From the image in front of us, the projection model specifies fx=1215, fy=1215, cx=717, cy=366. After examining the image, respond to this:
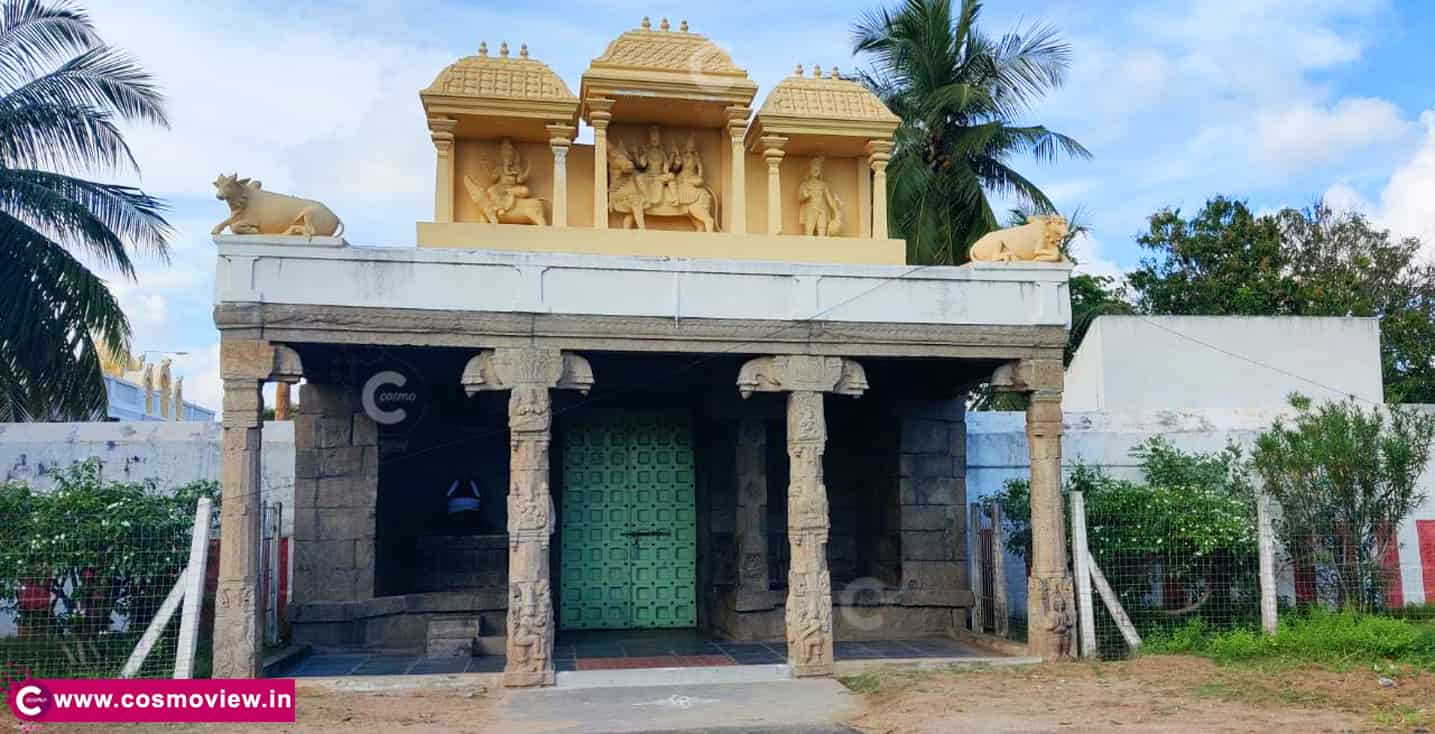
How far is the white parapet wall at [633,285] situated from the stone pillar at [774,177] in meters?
1.67

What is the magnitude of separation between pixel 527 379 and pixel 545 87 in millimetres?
3187

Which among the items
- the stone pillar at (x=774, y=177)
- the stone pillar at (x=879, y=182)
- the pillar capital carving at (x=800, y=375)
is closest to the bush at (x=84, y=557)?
the pillar capital carving at (x=800, y=375)

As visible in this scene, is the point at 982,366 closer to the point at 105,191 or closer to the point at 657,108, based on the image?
the point at 657,108

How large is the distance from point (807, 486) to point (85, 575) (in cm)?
589

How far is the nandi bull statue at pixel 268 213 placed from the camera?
959cm

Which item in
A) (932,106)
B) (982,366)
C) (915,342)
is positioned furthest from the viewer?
(932,106)

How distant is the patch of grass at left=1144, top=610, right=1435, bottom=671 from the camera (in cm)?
987

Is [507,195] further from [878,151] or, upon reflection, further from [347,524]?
[878,151]

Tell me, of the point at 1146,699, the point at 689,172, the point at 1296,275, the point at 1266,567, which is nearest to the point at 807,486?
the point at 1146,699

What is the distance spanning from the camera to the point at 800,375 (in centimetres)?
1008

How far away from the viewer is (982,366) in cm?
1130

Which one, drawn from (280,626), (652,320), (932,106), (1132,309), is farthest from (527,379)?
(1132,309)

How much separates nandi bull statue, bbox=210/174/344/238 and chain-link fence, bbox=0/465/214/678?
98.4 inches

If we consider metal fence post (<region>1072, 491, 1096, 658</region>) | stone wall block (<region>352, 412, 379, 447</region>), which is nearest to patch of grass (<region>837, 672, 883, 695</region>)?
metal fence post (<region>1072, 491, 1096, 658</region>)
